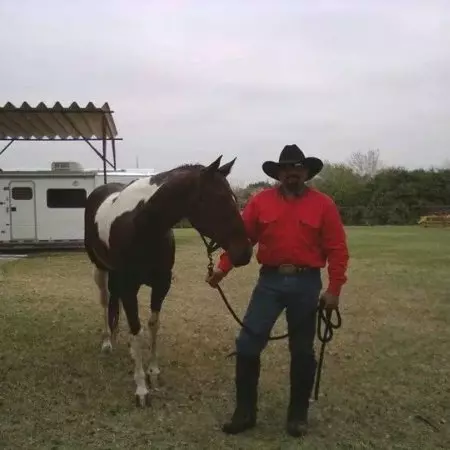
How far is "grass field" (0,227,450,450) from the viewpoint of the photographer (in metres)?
3.56

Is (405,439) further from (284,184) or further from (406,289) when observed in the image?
(406,289)

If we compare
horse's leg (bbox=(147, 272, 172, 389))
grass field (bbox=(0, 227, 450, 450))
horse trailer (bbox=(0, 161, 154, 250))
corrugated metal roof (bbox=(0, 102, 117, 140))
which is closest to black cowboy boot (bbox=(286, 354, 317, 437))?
grass field (bbox=(0, 227, 450, 450))

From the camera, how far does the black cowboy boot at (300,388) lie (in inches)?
141

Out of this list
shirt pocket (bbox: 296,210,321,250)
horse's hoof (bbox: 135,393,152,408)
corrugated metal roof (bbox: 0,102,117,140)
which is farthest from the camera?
corrugated metal roof (bbox: 0,102,117,140)

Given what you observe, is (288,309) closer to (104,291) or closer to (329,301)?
(329,301)

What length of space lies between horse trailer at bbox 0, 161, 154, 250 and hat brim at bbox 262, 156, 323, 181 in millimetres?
12356

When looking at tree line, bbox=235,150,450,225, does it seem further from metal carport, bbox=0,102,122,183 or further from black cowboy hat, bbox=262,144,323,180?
black cowboy hat, bbox=262,144,323,180

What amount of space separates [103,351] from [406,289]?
→ 5898 millimetres

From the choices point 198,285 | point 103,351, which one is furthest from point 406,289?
point 103,351

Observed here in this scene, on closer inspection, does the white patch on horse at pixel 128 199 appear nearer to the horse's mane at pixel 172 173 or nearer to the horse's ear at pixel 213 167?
the horse's mane at pixel 172 173

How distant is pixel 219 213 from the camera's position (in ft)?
11.8

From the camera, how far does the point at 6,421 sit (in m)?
3.77

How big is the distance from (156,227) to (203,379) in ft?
4.85

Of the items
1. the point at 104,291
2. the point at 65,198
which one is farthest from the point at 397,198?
the point at 104,291
